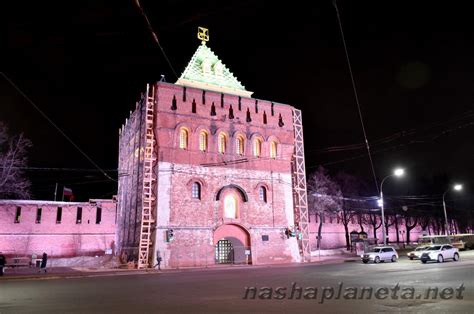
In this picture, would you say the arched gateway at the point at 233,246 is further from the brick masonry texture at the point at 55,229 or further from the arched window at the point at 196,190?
the brick masonry texture at the point at 55,229

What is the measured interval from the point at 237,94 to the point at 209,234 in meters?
13.8

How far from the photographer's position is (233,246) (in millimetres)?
34031

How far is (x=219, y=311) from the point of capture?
9492 mm

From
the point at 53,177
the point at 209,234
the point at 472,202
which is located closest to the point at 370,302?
the point at 209,234

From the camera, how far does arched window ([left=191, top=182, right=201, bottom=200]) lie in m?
32.7

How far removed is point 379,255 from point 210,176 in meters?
14.8

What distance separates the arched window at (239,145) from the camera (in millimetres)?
35281

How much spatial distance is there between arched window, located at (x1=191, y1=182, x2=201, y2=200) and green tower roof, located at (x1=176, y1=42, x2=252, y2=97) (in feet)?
31.2

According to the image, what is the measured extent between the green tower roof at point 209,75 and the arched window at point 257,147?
5405mm

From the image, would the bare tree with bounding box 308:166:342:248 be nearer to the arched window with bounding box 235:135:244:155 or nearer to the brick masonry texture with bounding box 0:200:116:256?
the arched window with bounding box 235:135:244:155

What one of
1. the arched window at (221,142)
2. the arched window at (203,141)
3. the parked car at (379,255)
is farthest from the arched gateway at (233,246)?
the parked car at (379,255)

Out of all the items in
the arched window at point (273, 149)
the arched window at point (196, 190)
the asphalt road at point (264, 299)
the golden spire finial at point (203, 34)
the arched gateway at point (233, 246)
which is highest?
the golden spire finial at point (203, 34)

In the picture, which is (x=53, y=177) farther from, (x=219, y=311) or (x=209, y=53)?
(x=219, y=311)

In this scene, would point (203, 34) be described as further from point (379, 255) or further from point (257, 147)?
point (379, 255)
